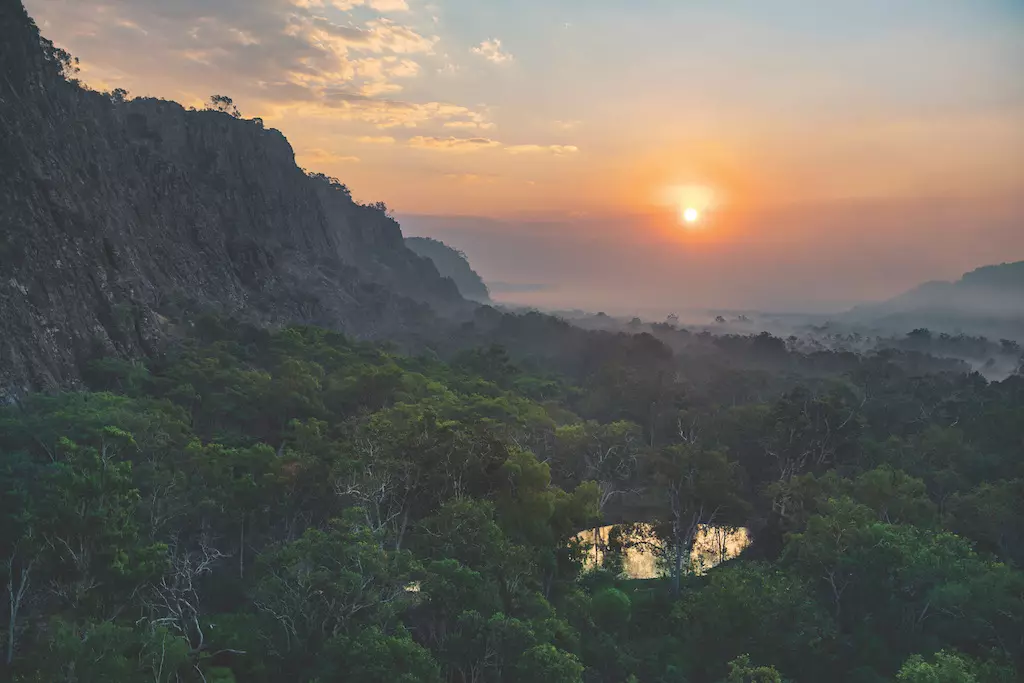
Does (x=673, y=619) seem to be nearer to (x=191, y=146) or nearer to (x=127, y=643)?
(x=127, y=643)

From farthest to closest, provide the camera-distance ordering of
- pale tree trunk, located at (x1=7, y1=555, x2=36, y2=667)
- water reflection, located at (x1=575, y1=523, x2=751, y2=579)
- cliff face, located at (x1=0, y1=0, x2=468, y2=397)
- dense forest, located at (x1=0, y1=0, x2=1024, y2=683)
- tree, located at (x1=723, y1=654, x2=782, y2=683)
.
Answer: cliff face, located at (x1=0, y1=0, x2=468, y2=397), water reflection, located at (x1=575, y1=523, x2=751, y2=579), dense forest, located at (x1=0, y1=0, x2=1024, y2=683), tree, located at (x1=723, y1=654, x2=782, y2=683), pale tree trunk, located at (x1=7, y1=555, x2=36, y2=667)

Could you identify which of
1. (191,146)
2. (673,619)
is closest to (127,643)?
(673,619)

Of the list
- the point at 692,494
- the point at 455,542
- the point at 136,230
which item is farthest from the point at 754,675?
the point at 136,230

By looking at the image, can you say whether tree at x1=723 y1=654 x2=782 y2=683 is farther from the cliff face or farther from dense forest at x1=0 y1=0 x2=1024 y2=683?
the cliff face

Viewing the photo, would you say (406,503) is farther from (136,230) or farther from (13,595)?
(136,230)

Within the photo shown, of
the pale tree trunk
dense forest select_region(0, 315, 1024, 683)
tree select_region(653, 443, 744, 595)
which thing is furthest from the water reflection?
the pale tree trunk

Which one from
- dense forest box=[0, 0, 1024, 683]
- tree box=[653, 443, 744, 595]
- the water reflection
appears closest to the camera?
dense forest box=[0, 0, 1024, 683]

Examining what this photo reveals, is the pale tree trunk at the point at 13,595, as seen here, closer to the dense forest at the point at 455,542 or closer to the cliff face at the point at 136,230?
the dense forest at the point at 455,542

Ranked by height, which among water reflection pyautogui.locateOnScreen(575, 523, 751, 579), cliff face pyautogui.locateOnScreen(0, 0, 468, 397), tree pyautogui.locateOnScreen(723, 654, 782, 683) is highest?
cliff face pyautogui.locateOnScreen(0, 0, 468, 397)
